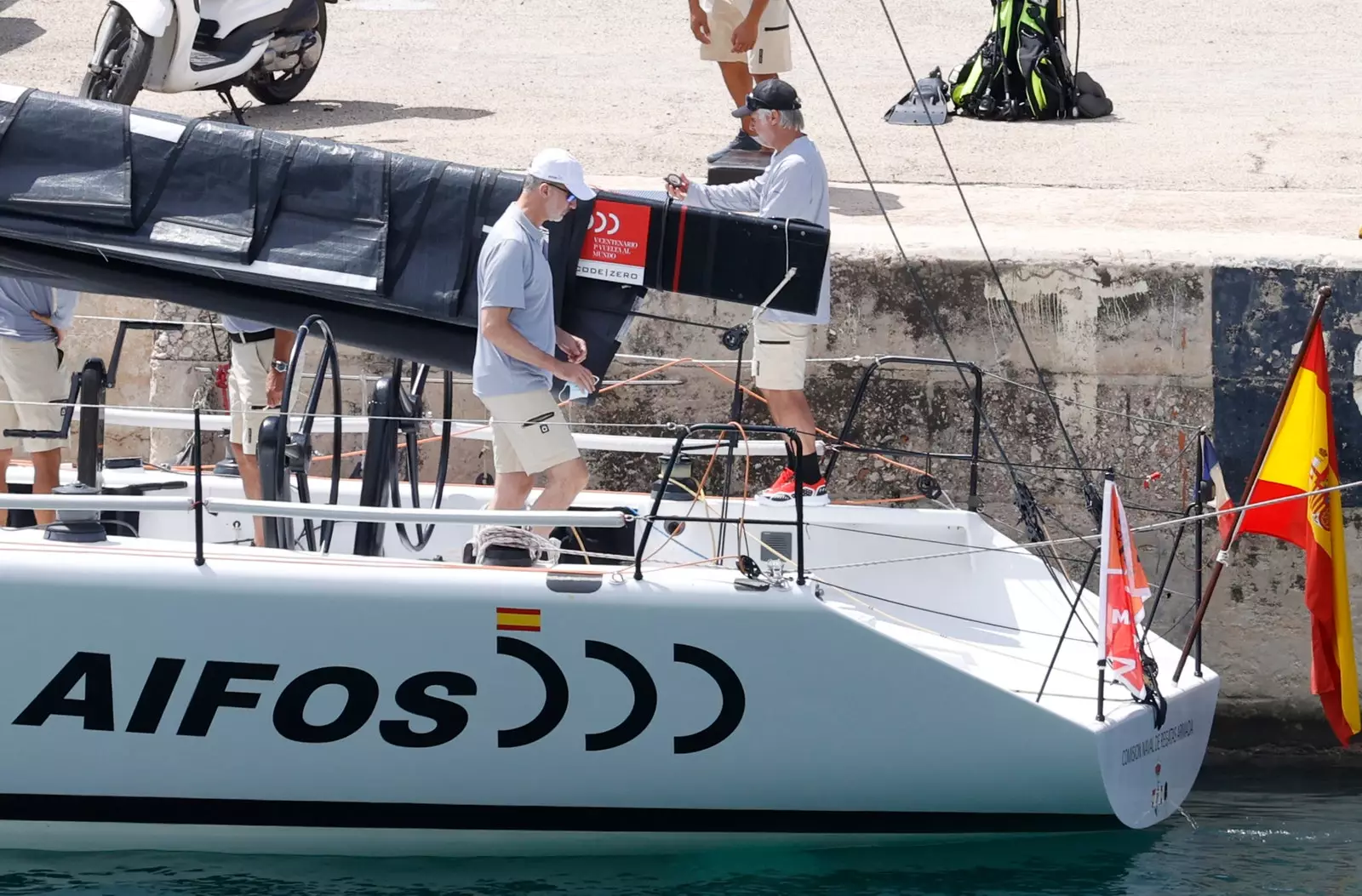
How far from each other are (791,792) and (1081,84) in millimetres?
7013

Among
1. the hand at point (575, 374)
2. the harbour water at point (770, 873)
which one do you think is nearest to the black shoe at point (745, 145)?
the hand at point (575, 374)

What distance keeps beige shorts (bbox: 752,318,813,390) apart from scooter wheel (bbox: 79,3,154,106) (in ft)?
16.7

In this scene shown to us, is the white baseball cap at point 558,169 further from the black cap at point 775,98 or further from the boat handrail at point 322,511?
the black cap at point 775,98

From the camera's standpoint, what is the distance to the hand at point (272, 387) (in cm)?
677

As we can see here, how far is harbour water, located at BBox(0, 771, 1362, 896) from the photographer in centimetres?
552

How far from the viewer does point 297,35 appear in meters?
11.4

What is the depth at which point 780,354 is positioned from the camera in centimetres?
687

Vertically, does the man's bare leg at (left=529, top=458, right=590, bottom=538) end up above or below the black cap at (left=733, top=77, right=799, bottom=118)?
below

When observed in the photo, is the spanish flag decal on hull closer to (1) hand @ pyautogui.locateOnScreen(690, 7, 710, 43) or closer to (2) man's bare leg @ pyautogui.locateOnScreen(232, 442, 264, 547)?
(2) man's bare leg @ pyautogui.locateOnScreen(232, 442, 264, 547)

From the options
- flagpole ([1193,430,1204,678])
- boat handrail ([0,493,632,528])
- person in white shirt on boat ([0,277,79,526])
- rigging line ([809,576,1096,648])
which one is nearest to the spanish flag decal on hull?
boat handrail ([0,493,632,528])

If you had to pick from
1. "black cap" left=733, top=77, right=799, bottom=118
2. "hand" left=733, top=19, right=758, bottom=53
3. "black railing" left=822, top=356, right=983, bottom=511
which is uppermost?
"hand" left=733, top=19, right=758, bottom=53

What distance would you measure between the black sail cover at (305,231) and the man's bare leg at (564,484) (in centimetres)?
33

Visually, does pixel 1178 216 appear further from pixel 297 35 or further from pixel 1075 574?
pixel 297 35

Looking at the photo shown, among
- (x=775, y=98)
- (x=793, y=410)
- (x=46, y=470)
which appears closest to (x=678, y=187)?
(x=775, y=98)
